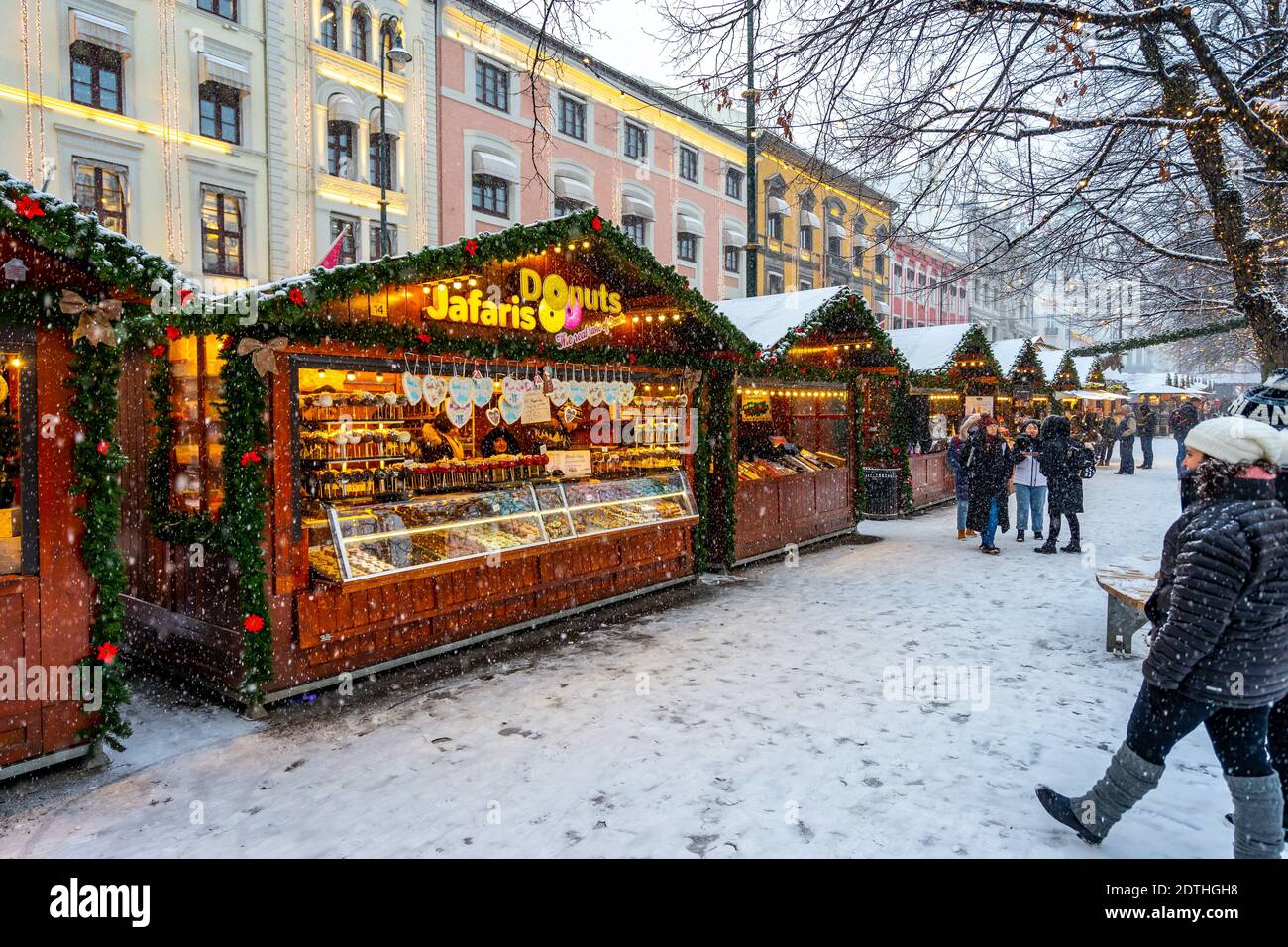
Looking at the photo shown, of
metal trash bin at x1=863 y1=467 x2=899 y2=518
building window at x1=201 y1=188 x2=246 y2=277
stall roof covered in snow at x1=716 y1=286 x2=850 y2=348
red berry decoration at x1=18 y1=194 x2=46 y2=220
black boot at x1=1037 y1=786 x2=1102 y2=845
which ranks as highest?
building window at x1=201 y1=188 x2=246 y2=277

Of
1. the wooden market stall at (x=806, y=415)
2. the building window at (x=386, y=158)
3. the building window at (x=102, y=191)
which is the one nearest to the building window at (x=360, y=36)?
the building window at (x=386, y=158)

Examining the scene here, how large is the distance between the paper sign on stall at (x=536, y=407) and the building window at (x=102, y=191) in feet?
38.3

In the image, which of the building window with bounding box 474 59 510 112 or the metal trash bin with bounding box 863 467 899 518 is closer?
the metal trash bin with bounding box 863 467 899 518

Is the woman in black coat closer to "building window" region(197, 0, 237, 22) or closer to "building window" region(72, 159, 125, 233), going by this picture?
"building window" region(72, 159, 125, 233)

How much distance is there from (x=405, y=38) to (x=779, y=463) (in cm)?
1494

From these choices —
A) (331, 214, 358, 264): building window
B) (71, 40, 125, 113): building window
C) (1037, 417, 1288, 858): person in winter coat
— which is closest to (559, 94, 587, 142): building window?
(331, 214, 358, 264): building window

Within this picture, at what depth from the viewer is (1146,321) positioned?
14.9 meters

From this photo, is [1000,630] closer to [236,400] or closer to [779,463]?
[779,463]

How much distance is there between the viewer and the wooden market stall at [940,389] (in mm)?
16406

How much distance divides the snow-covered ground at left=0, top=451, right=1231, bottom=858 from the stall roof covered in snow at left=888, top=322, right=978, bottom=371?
439 inches

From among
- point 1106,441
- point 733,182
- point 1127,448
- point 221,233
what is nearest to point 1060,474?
point 1127,448

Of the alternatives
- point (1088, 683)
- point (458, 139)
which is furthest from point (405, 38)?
point (1088, 683)

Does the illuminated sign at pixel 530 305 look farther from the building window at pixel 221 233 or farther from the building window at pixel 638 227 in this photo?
the building window at pixel 638 227

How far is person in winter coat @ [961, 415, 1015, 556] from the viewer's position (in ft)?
36.4
